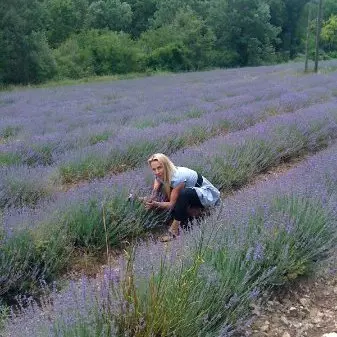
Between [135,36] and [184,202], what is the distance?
1726 inches

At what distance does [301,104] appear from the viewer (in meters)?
11.2

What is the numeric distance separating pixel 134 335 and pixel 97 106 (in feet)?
37.4

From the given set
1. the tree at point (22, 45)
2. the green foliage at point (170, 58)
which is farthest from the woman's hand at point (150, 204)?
the green foliage at point (170, 58)

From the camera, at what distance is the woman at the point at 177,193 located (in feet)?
15.6

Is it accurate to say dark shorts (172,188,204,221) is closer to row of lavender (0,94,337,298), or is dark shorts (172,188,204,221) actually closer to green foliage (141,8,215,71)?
row of lavender (0,94,337,298)

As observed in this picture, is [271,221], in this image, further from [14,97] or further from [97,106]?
[14,97]

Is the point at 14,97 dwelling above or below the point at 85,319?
below

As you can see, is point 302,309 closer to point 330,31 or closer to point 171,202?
point 171,202

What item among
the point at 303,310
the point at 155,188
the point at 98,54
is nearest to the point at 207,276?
the point at 303,310

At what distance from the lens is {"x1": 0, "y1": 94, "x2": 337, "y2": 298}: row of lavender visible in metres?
3.74

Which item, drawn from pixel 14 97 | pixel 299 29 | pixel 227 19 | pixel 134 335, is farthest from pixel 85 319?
pixel 299 29

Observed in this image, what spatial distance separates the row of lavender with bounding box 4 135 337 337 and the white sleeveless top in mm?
747

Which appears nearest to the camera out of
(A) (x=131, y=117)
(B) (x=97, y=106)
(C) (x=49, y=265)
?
(C) (x=49, y=265)

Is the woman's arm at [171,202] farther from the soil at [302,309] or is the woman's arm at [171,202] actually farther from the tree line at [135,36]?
the tree line at [135,36]
